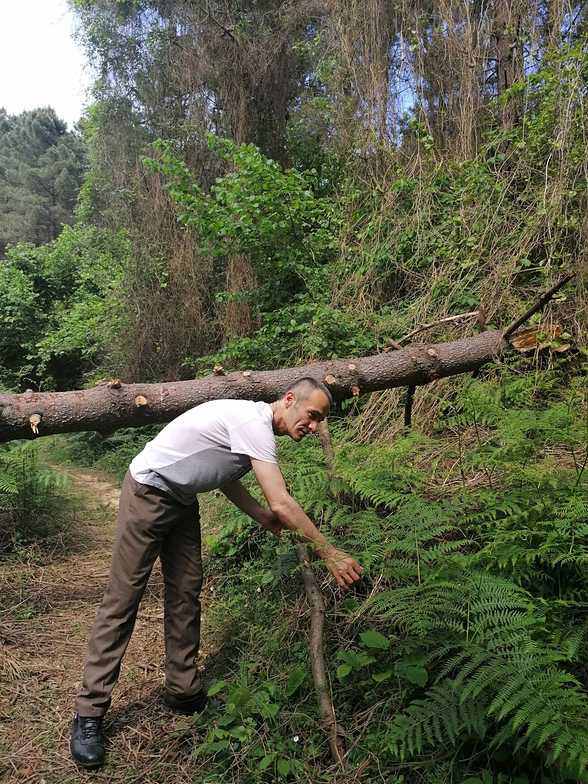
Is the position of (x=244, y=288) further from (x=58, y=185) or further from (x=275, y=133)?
(x=58, y=185)

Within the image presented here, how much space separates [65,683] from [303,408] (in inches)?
86.7

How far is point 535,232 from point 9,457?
576 centimetres

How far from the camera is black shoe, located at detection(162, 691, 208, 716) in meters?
2.73

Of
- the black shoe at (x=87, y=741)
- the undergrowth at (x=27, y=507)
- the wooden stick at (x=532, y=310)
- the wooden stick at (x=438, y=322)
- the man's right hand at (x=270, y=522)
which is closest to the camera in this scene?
the black shoe at (x=87, y=741)

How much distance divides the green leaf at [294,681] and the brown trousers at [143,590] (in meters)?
0.55

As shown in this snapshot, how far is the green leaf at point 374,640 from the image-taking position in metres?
2.34

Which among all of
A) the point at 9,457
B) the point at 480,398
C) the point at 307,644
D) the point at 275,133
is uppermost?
the point at 275,133

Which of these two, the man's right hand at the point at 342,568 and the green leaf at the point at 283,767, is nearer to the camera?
the green leaf at the point at 283,767

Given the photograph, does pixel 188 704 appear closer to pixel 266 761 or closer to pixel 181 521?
pixel 266 761

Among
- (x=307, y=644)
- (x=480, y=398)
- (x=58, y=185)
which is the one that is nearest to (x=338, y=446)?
(x=480, y=398)

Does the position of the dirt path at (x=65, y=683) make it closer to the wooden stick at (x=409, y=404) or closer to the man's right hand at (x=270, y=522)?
the man's right hand at (x=270, y=522)

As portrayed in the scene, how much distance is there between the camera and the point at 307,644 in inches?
109

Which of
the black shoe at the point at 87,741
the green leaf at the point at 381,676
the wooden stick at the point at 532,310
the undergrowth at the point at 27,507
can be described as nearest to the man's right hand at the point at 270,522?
the green leaf at the point at 381,676

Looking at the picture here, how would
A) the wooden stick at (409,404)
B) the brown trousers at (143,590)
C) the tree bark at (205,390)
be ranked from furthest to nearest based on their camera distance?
the wooden stick at (409,404), the tree bark at (205,390), the brown trousers at (143,590)
